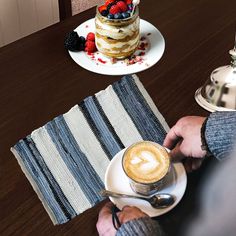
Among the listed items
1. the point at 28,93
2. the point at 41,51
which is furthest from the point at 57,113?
the point at 41,51

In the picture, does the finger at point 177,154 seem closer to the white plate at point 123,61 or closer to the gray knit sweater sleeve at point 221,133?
the gray knit sweater sleeve at point 221,133

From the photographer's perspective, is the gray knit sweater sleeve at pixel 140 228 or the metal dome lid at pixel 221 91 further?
the metal dome lid at pixel 221 91

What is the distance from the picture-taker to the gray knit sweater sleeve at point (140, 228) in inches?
26.8

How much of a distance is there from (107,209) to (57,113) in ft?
0.80

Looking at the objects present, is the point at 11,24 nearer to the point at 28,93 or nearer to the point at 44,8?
the point at 44,8

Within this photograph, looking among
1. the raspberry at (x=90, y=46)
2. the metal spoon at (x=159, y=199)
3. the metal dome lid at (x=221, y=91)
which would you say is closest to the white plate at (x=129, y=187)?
the metal spoon at (x=159, y=199)

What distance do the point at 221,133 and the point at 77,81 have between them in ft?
1.14

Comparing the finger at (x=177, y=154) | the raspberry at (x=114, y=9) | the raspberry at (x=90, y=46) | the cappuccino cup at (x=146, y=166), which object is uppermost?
the raspberry at (x=114, y=9)

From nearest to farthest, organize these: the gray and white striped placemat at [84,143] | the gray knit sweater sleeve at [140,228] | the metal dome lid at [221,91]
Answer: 1. the gray knit sweater sleeve at [140,228]
2. the gray and white striped placemat at [84,143]
3. the metal dome lid at [221,91]

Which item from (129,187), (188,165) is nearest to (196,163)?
(188,165)

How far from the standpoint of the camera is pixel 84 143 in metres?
0.86

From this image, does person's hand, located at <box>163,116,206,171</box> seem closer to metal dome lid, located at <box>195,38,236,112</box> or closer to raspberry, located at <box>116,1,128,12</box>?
metal dome lid, located at <box>195,38,236,112</box>

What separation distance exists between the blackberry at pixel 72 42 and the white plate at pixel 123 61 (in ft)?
0.04

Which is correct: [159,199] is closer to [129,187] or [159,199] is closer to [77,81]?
[129,187]
